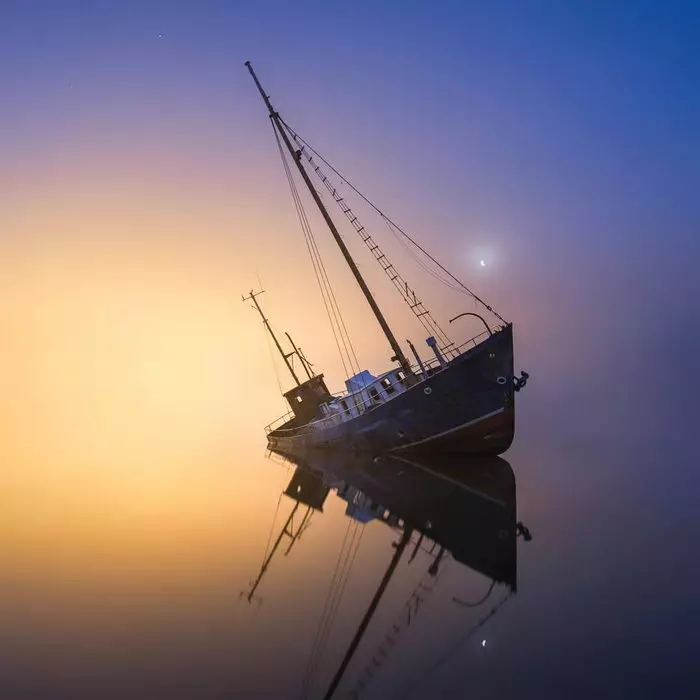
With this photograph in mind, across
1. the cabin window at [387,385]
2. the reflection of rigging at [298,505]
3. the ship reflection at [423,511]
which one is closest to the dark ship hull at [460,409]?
the ship reflection at [423,511]

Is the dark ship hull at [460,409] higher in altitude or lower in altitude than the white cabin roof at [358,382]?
lower

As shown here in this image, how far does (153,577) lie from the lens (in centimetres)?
1147

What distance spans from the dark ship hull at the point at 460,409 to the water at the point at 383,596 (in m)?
4.41

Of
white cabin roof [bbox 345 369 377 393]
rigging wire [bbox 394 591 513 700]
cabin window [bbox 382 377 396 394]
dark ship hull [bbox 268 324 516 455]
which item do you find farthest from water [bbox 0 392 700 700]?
white cabin roof [bbox 345 369 377 393]

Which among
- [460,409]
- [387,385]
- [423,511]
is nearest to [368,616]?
[423,511]

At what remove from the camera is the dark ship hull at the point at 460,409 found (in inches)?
856

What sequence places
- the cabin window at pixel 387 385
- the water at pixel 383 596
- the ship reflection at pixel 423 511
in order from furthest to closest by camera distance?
the cabin window at pixel 387 385, the ship reflection at pixel 423 511, the water at pixel 383 596

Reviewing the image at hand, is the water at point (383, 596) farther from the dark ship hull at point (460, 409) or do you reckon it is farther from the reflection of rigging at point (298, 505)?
the dark ship hull at point (460, 409)

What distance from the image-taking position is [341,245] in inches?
1010

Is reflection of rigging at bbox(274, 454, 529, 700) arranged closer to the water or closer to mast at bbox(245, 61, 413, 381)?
the water

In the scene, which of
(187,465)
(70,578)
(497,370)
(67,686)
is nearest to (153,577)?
(70,578)

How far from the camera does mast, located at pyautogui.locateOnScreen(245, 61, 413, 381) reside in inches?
982

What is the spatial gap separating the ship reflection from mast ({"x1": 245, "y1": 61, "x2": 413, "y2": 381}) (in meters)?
4.46

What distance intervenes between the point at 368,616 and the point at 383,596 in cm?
82
